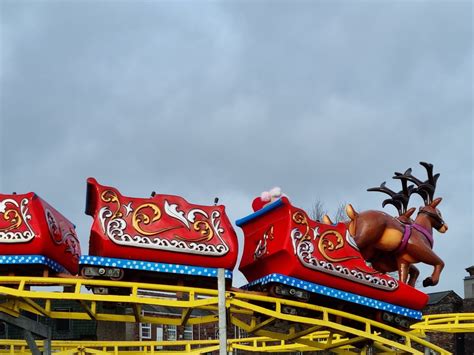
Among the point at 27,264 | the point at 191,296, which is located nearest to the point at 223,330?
the point at 191,296

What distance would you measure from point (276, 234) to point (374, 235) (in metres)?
2.45

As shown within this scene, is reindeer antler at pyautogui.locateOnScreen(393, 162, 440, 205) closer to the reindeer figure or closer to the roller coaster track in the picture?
the reindeer figure

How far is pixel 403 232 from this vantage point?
1802cm

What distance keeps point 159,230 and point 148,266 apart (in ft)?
2.09

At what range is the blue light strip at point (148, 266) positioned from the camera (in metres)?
14.9

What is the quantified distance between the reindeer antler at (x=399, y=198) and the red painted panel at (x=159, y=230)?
16.0ft

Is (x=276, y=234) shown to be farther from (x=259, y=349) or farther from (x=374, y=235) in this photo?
(x=259, y=349)

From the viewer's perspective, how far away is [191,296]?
600 inches

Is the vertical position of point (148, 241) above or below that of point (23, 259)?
above

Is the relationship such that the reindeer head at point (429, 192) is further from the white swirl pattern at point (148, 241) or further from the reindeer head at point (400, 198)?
the white swirl pattern at point (148, 241)

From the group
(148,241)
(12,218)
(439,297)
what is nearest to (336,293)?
(148,241)

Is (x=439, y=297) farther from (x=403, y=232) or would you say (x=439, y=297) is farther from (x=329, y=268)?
(x=329, y=268)

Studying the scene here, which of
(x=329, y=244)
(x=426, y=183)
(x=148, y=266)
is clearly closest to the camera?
(x=148, y=266)

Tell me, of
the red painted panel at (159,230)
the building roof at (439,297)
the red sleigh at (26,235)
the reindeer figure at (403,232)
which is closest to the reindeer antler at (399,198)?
the reindeer figure at (403,232)
